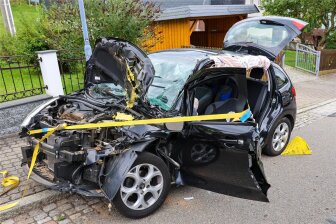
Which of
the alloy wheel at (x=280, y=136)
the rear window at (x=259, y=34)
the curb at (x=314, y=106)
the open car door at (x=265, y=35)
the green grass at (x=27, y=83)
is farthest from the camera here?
the curb at (x=314, y=106)

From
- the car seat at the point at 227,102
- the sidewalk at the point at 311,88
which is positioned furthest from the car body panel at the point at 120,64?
the sidewalk at the point at 311,88

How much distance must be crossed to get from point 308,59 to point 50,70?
37.8 feet

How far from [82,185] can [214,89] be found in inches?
83.2

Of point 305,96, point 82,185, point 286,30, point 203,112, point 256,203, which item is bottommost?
point 305,96

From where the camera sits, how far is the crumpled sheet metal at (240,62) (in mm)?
3957

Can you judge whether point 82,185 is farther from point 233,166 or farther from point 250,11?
point 250,11

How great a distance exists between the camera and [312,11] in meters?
14.6

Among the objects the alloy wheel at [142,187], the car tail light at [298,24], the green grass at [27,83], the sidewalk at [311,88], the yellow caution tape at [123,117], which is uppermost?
the car tail light at [298,24]

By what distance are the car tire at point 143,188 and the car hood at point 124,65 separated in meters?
0.75

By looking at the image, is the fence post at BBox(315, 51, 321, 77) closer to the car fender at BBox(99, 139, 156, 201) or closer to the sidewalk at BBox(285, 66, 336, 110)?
the sidewalk at BBox(285, 66, 336, 110)

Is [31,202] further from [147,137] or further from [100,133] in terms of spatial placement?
[147,137]

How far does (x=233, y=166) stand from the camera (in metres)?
3.43

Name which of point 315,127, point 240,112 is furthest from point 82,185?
point 315,127

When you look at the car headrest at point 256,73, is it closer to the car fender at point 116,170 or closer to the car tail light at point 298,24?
the car tail light at point 298,24
